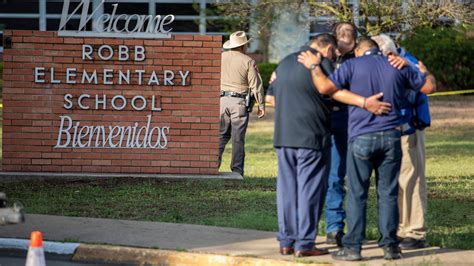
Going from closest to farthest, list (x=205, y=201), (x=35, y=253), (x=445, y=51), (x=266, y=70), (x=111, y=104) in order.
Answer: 1. (x=35, y=253)
2. (x=205, y=201)
3. (x=111, y=104)
4. (x=266, y=70)
5. (x=445, y=51)

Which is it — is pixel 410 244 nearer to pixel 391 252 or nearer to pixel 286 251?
pixel 391 252

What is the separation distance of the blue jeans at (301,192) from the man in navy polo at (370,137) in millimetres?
253

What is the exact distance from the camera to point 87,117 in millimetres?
13867

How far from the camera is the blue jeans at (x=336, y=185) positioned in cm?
954

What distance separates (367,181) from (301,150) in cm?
59

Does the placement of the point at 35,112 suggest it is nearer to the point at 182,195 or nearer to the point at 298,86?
the point at 182,195

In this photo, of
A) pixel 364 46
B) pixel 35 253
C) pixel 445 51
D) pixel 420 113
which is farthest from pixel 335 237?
pixel 445 51

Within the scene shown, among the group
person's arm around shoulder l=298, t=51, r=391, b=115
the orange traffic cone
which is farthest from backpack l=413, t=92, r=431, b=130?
the orange traffic cone

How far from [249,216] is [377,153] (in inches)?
109

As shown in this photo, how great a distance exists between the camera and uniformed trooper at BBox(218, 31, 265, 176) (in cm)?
1431

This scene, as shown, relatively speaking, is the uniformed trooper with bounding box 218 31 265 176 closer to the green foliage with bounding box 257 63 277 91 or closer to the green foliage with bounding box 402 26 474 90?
the green foliage with bounding box 257 63 277 91

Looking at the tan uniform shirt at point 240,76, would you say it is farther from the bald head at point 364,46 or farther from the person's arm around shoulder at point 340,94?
the person's arm around shoulder at point 340,94

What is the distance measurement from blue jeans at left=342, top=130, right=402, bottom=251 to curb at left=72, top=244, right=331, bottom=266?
1.98 feet

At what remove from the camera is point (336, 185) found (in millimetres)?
9562
